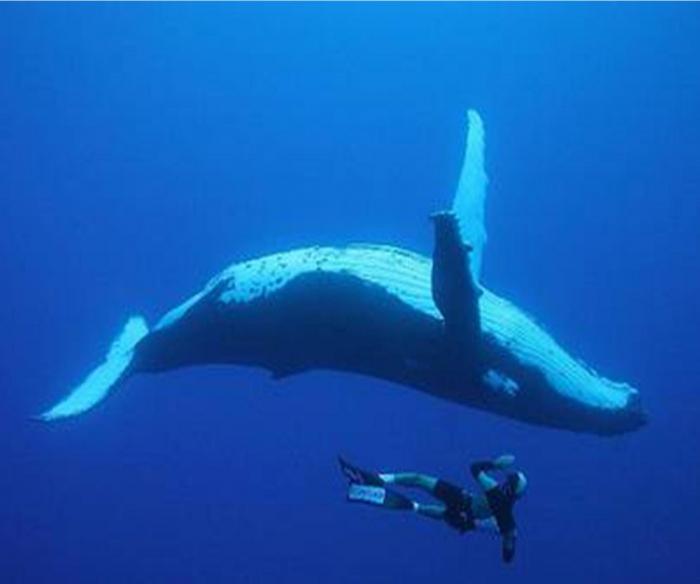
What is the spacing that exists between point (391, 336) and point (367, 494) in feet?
4.34

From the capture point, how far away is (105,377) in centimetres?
824

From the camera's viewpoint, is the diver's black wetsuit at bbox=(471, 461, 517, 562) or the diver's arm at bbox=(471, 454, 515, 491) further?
the diver's arm at bbox=(471, 454, 515, 491)

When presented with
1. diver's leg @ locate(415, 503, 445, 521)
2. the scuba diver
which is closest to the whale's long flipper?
the scuba diver

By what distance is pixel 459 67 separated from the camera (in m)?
20.8

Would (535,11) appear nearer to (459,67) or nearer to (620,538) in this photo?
(459,67)

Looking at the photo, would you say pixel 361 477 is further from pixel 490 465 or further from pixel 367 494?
pixel 490 465

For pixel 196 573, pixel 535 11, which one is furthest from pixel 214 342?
pixel 535 11

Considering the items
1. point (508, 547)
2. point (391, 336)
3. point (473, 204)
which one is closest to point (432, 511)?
point (508, 547)

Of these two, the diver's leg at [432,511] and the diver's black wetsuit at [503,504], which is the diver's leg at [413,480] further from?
the diver's black wetsuit at [503,504]

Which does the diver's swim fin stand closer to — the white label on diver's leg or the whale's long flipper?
the white label on diver's leg

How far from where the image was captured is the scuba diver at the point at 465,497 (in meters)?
7.43

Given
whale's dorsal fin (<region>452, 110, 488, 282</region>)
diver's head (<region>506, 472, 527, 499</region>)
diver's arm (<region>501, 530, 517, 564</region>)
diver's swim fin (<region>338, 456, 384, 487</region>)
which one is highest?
whale's dorsal fin (<region>452, 110, 488, 282</region>)

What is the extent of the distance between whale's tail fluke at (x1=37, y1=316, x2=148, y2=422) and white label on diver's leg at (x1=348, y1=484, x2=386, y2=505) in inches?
92.2

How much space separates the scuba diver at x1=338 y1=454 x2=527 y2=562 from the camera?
7434 mm
